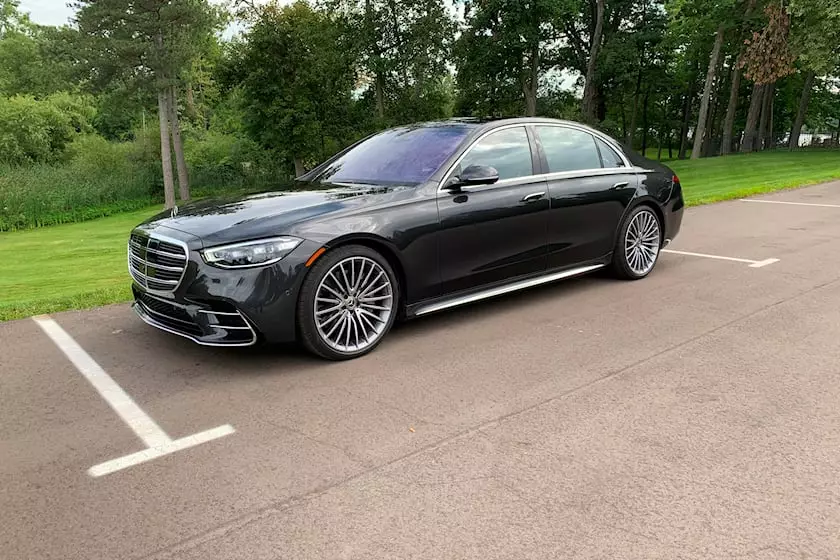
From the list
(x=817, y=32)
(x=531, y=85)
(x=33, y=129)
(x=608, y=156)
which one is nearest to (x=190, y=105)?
(x=33, y=129)

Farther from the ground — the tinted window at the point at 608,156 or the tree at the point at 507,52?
the tree at the point at 507,52

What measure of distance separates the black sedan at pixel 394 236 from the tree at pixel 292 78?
31786mm

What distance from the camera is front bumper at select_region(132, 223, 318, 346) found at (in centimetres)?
406

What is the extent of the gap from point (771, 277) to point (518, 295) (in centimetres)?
262

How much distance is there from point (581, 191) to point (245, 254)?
10.5ft

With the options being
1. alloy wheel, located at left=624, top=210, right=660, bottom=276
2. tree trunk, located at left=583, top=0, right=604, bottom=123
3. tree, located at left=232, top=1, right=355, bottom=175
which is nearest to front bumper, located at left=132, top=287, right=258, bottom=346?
alloy wheel, located at left=624, top=210, right=660, bottom=276

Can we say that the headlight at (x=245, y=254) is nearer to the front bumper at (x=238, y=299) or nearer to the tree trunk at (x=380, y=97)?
the front bumper at (x=238, y=299)

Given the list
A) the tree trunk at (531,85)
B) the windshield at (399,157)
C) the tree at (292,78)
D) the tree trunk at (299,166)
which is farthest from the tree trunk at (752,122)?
the windshield at (399,157)

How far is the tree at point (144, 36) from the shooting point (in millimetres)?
28688

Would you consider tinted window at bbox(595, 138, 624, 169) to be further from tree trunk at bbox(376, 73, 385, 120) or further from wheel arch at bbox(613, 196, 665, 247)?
tree trunk at bbox(376, 73, 385, 120)

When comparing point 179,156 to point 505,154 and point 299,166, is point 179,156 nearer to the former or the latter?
point 299,166

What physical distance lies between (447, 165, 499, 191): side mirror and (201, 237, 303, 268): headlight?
5.06 ft

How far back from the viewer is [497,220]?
5234 mm

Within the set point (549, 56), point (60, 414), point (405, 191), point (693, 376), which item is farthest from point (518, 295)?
point (549, 56)
